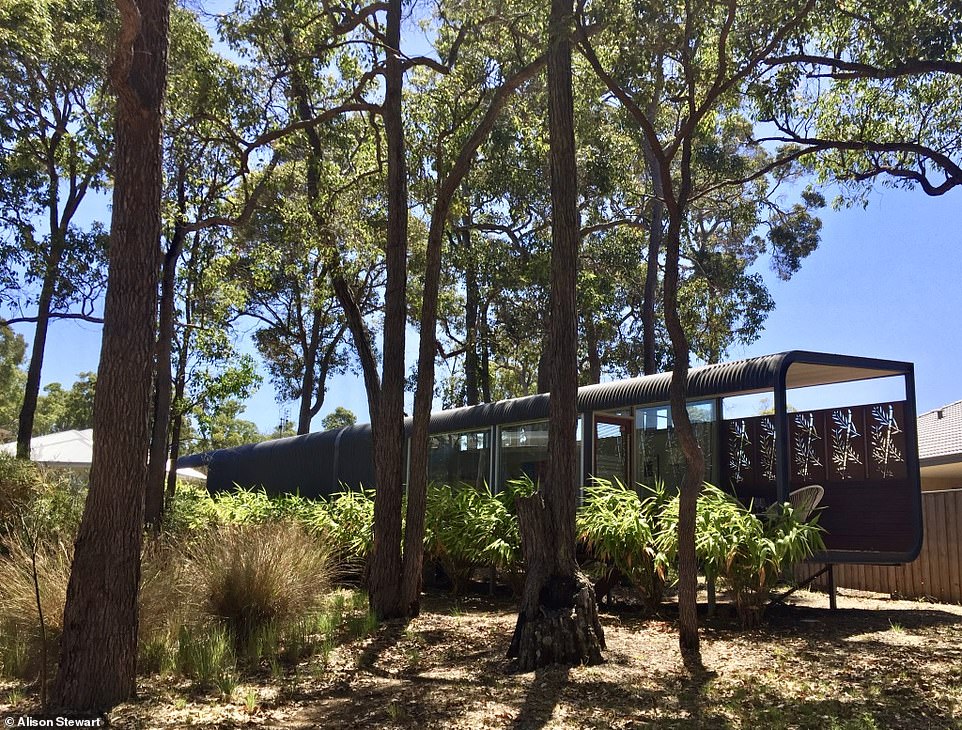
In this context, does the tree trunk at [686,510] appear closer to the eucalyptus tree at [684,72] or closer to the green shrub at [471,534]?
the eucalyptus tree at [684,72]

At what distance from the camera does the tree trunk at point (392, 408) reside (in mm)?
8148

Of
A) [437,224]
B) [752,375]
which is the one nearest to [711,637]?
[752,375]

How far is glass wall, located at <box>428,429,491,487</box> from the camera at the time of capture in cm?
1272

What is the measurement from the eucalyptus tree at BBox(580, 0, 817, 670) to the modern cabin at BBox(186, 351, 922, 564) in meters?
1.89

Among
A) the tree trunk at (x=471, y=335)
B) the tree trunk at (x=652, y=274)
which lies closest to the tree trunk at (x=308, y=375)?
the tree trunk at (x=471, y=335)

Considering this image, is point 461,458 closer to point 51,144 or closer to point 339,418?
point 51,144

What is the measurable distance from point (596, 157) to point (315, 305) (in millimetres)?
6862

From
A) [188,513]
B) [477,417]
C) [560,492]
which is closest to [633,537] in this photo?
[560,492]

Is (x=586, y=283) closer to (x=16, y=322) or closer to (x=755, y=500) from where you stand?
(x=755, y=500)

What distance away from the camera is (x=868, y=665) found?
18.8 feet

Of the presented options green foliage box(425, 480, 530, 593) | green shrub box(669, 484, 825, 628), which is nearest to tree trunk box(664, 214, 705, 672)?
green shrub box(669, 484, 825, 628)

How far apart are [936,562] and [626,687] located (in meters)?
6.02

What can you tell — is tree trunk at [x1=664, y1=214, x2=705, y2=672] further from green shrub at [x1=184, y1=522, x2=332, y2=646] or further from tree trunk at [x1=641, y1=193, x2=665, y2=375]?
tree trunk at [x1=641, y1=193, x2=665, y2=375]

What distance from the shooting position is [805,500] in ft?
25.9
